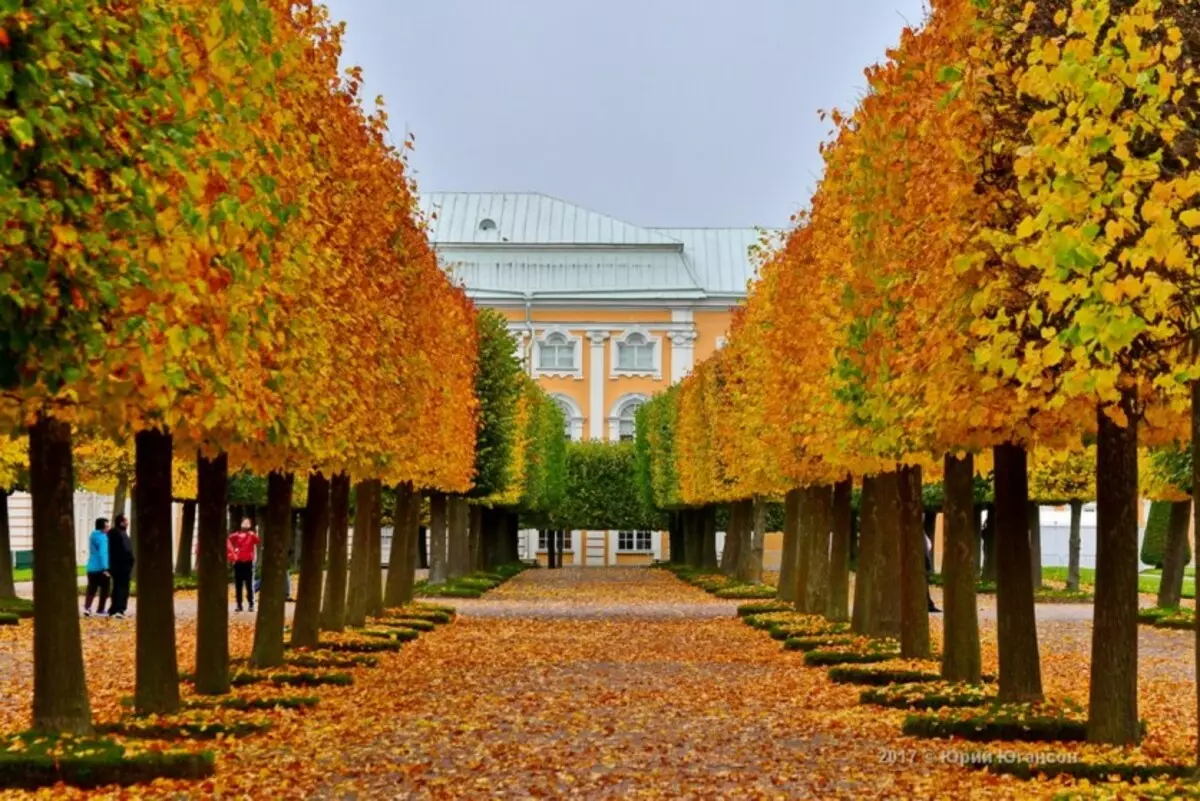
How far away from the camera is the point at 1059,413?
44.9 ft

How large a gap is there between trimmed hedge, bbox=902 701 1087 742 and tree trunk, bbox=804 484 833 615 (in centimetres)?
1542

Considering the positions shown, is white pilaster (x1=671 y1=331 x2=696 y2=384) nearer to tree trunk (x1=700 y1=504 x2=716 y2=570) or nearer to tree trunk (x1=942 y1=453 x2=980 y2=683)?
tree trunk (x1=700 y1=504 x2=716 y2=570)

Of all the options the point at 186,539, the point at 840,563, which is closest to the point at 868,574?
the point at 840,563

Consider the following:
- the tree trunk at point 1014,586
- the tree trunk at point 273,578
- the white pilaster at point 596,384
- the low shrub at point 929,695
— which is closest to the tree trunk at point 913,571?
the low shrub at point 929,695

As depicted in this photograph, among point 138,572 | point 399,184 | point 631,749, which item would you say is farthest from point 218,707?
point 399,184

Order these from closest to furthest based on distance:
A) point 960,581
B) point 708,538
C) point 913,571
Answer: point 960,581
point 913,571
point 708,538

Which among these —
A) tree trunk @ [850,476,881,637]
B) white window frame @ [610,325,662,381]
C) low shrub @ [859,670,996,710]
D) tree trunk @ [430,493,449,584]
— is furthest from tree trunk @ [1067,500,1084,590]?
white window frame @ [610,325,662,381]

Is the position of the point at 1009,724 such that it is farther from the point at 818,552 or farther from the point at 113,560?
the point at 113,560

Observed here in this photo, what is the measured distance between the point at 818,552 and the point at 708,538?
97.8ft

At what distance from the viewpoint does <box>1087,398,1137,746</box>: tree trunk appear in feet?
41.5

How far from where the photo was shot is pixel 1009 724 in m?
14.2

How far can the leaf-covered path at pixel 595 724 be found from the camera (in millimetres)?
12023

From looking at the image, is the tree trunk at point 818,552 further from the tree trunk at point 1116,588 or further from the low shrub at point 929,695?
the tree trunk at point 1116,588

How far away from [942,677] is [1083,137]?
9.06 meters
